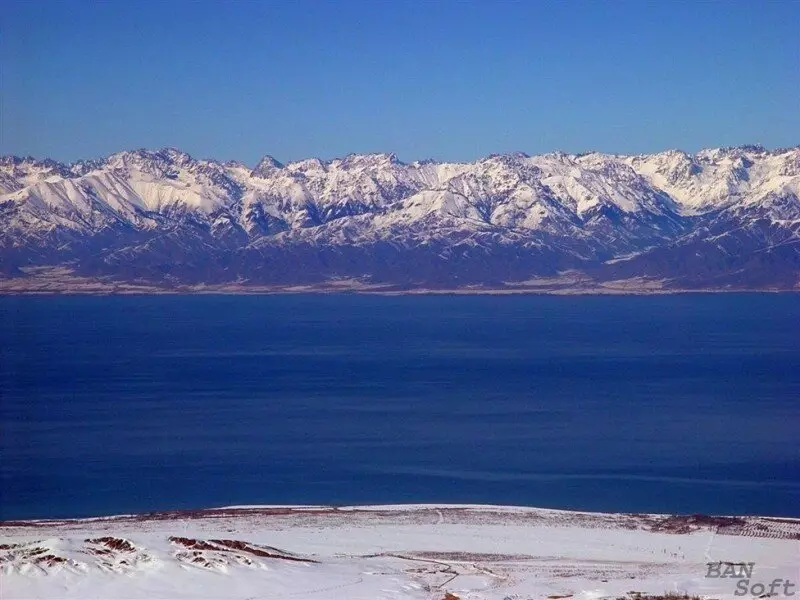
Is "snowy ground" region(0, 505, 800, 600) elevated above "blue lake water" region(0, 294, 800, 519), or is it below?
above

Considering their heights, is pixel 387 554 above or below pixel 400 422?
above

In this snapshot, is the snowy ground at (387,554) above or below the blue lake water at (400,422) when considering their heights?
above

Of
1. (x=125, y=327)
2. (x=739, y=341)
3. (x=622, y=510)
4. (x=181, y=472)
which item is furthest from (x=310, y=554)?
(x=125, y=327)

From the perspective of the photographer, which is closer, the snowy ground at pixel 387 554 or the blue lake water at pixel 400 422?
the snowy ground at pixel 387 554

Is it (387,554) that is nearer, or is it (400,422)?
(387,554)
